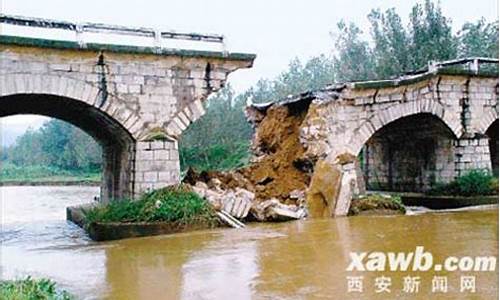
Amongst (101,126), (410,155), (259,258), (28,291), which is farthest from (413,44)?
(28,291)

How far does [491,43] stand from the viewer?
29.1 meters

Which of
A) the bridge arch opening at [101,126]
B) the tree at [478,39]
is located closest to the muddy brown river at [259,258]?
the bridge arch opening at [101,126]

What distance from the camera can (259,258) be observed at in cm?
714

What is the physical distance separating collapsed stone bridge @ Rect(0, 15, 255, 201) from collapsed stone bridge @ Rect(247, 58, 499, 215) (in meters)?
2.52

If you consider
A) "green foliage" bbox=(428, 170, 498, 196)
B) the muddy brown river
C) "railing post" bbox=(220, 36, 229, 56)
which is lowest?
the muddy brown river

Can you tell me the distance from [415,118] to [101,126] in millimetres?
7349

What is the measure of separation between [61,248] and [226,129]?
26715 millimetres

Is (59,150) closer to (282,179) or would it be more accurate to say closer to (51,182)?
(51,182)

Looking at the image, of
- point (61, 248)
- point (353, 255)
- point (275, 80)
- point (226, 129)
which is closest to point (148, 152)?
point (61, 248)

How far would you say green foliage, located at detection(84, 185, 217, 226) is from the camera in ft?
32.5

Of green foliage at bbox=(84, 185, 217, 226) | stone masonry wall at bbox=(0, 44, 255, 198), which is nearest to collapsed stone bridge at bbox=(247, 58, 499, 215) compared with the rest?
green foliage at bbox=(84, 185, 217, 226)

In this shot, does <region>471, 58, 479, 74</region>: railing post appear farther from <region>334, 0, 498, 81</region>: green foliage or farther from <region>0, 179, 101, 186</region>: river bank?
<region>0, 179, 101, 186</region>: river bank

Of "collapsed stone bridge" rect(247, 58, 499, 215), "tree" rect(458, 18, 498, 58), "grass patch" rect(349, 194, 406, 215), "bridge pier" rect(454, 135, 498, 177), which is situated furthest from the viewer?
"tree" rect(458, 18, 498, 58)

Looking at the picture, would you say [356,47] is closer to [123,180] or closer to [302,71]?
[302,71]
